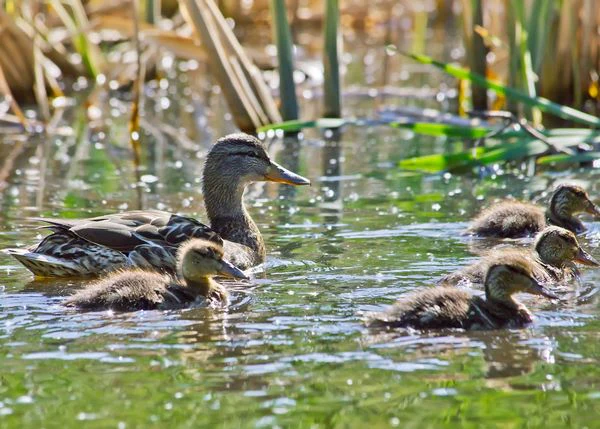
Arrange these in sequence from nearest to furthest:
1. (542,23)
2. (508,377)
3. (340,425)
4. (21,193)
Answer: (340,425) → (508,377) → (21,193) → (542,23)

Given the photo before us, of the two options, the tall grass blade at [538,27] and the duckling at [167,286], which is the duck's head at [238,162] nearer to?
the duckling at [167,286]

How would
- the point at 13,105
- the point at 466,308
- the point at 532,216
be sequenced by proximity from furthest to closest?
the point at 13,105, the point at 532,216, the point at 466,308

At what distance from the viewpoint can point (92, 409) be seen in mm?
4695

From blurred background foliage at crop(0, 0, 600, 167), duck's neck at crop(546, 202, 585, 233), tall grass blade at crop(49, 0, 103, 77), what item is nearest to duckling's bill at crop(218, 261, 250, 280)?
duck's neck at crop(546, 202, 585, 233)

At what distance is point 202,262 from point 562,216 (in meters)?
2.76

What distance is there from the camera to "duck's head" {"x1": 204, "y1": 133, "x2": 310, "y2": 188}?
8297mm

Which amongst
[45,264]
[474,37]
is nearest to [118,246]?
[45,264]

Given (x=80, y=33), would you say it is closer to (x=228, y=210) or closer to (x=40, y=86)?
(x=40, y=86)

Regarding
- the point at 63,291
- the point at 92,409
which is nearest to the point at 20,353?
the point at 92,409

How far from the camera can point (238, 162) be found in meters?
8.37

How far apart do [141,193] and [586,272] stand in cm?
385

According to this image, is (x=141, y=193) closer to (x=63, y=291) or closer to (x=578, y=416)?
(x=63, y=291)

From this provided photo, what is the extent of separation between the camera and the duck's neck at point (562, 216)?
26.7 ft

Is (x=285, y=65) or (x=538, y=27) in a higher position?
(x=538, y=27)
